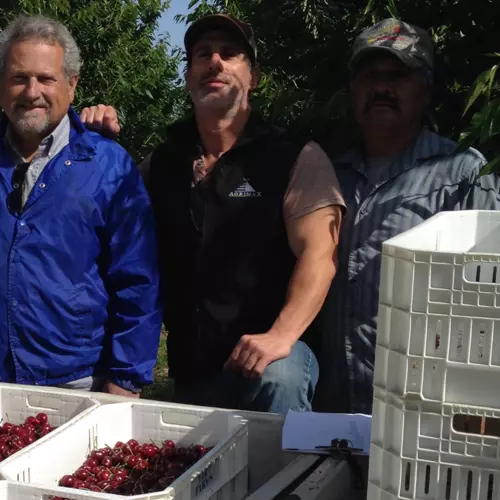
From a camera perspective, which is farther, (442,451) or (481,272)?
(481,272)

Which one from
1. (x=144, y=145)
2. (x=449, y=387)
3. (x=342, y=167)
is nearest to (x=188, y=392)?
(x=342, y=167)

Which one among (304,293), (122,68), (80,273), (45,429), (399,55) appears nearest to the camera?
(45,429)

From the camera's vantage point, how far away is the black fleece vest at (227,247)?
2.94 meters

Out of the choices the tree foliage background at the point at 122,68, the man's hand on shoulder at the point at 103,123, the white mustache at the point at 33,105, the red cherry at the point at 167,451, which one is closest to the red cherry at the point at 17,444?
the red cherry at the point at 167,451

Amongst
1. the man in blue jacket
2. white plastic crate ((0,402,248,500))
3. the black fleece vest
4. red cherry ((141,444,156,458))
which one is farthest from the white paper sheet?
the man in blue jacket

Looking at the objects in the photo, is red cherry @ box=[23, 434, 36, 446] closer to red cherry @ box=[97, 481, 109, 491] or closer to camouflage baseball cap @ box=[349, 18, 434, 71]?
red cherry @ box=[97, 481, 109, 491]

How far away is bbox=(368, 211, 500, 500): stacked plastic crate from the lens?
4.26 feet

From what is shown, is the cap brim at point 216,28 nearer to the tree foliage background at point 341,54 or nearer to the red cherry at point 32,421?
the tree foliage background at point 341,54

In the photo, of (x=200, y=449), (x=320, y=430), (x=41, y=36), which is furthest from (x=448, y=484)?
(x=41, y=36)

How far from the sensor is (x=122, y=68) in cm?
1430

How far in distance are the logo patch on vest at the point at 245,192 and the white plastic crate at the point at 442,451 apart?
165 centimetres

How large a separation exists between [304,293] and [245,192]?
1.70 ft

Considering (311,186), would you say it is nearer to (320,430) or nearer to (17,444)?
(320,430)

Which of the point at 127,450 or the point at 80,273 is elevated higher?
the point at 80,273
